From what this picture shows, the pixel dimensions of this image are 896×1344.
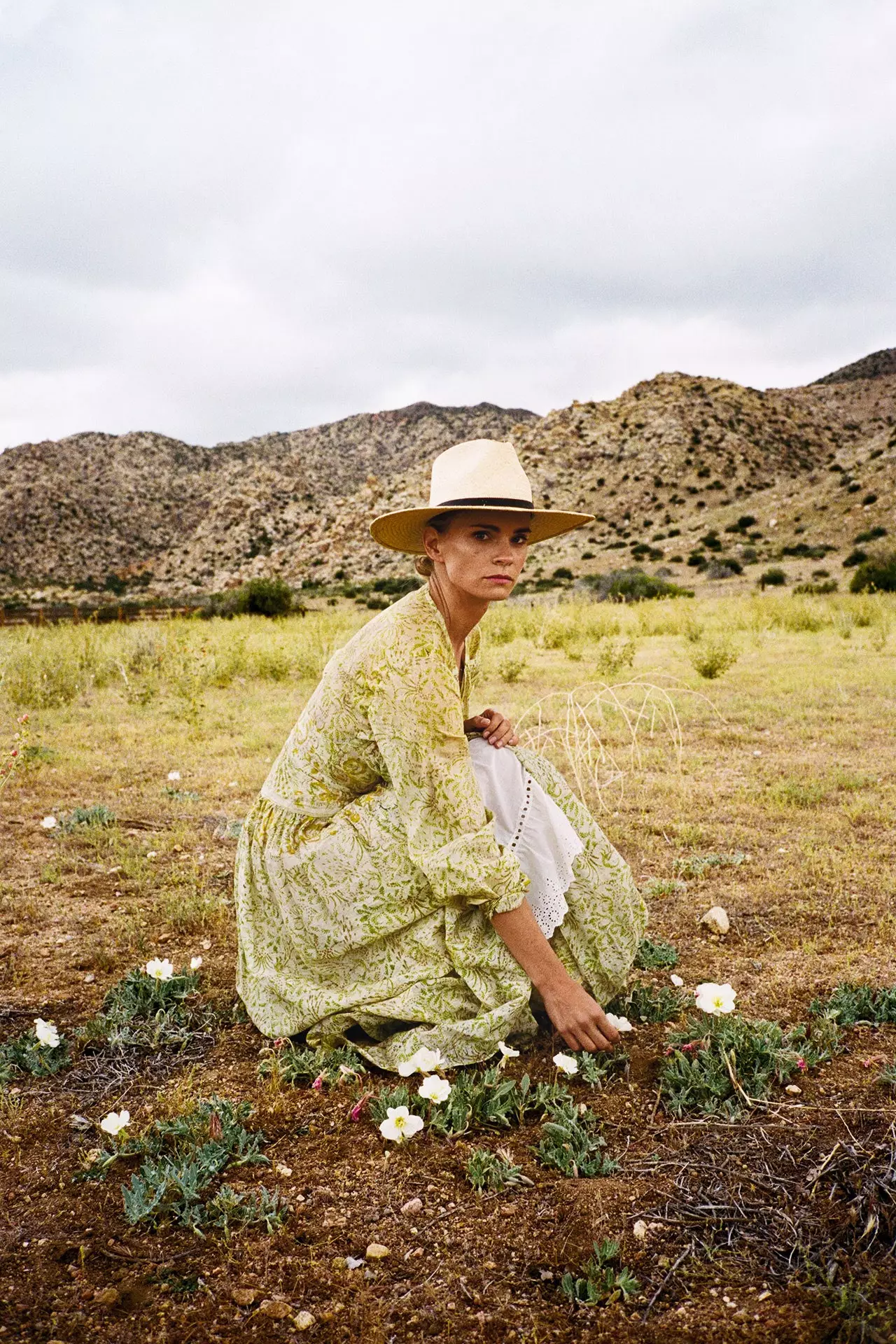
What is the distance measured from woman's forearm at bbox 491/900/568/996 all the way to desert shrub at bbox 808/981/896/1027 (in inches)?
33.5

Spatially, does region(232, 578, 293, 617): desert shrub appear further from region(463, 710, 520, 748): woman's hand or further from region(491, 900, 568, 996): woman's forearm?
region(491, 900, 568, 996): woman's forearm

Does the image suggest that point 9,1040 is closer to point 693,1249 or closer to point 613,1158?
point 613,1158

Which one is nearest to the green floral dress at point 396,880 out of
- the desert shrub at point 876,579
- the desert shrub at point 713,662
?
the desert shrub at point 713,662

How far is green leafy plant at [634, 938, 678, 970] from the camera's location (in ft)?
9.85

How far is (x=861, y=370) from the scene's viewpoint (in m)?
60.8

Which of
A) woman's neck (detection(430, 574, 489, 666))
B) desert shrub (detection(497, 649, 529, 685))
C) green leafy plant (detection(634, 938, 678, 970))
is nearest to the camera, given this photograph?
woman's neck (detection(430, 574, 489, 666))

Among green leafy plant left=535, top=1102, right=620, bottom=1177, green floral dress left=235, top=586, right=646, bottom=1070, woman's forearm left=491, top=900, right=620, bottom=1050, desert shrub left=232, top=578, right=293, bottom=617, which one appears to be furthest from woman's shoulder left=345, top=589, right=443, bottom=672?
desert shrub left=232, top=578, right=293, bottom=617

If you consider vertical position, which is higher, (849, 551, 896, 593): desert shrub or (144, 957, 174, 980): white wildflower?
(849, 551, 896, 593): desert shrub

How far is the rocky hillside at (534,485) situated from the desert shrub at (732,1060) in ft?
86.2

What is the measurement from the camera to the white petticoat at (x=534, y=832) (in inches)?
92.4

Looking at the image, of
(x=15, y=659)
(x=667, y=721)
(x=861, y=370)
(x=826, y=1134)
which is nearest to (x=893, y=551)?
(x=667, y=721)

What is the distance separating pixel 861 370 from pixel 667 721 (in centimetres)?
6364

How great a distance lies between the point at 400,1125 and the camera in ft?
6.70

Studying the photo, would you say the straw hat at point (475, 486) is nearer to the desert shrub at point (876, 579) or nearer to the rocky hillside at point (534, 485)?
the desert shrub at point (876, 579)
